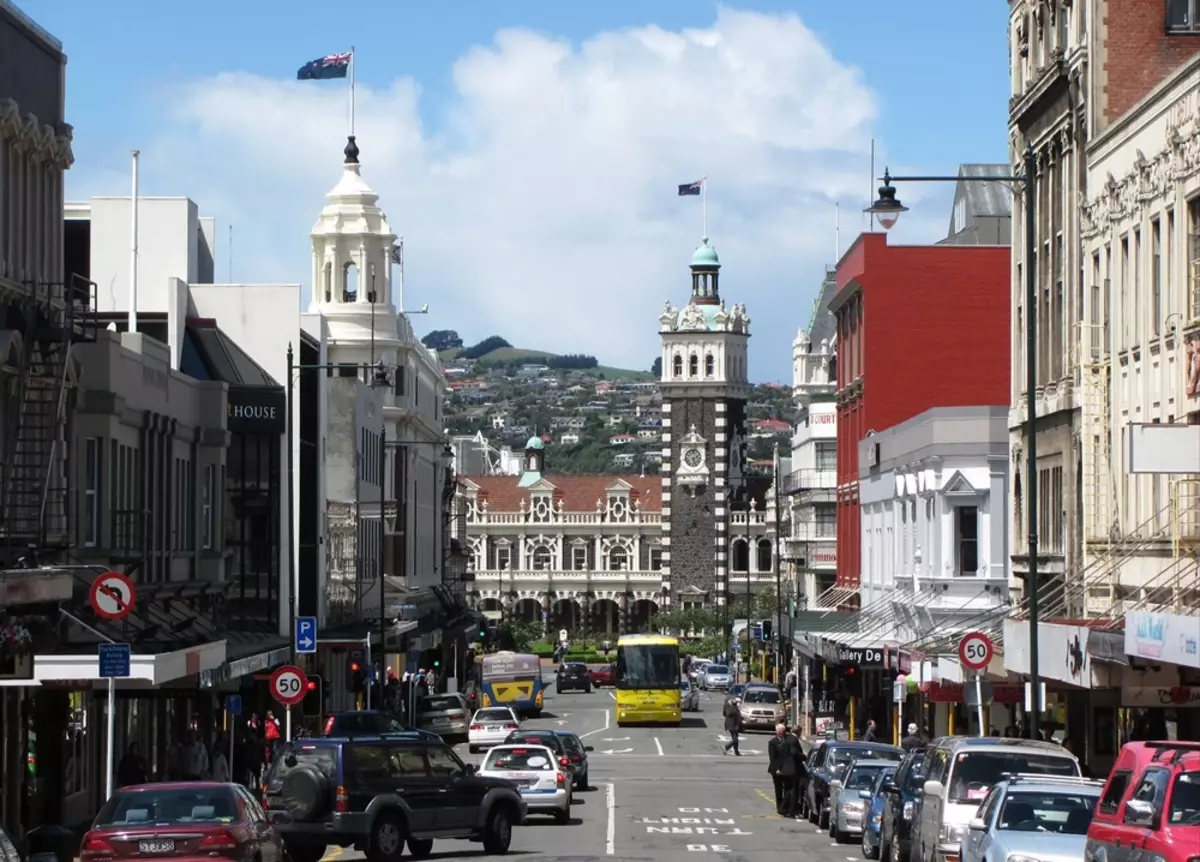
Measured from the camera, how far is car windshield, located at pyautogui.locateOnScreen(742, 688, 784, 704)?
81438mm

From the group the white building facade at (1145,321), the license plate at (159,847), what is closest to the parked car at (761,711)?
the white building facade at (1145,321)

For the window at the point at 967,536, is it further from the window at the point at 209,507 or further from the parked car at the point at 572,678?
the parked car at the point at 572,678

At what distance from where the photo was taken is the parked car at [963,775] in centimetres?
2553

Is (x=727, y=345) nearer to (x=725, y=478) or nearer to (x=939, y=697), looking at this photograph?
(x=725, y=478)

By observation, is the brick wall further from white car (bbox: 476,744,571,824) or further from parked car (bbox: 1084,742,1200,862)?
parked car (bbox: 1084,742,1200,862)

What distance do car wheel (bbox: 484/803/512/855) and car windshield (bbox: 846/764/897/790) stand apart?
6019 mm

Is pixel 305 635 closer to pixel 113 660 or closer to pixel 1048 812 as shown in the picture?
pixel 113 660

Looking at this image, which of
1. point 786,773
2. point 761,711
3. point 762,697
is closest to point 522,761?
point 786,773

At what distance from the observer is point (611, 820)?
129 feet

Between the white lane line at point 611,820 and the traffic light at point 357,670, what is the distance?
668 inches

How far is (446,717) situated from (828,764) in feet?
108

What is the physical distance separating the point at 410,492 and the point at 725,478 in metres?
86.9

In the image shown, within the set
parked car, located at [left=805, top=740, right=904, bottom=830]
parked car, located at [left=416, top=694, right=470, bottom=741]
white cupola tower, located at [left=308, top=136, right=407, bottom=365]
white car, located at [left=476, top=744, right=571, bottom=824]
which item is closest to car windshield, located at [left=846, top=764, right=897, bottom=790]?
parked car, located at [left=805, top=740, right=904, bottom=830]

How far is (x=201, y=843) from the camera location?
2208cm
